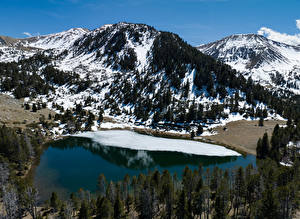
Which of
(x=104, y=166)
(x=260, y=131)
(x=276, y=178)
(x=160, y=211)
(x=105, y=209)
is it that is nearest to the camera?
(x=105, y=209)

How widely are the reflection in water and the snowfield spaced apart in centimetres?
476

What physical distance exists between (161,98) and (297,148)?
118447mm

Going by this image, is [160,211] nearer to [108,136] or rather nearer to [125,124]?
[108,136]

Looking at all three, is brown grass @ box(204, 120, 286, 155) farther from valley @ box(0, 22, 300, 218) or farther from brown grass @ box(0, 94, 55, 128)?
brown grass @ box(0, 94, 55, 128)

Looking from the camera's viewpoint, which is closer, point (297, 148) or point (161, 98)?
point (297, 148)

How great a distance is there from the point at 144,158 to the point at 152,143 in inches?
956

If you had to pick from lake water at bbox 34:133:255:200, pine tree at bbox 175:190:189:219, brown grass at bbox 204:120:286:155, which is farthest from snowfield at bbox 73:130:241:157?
pine tree at bbox 175:190:189:219

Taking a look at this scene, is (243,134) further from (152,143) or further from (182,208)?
(182,208)

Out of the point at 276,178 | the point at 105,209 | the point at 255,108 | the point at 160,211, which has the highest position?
the point at 255,108

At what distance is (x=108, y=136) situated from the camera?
138625 millimetres

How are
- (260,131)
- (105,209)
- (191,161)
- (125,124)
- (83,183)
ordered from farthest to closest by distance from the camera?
(125,124), (260,131), (191,161), (83,183), (105,209)

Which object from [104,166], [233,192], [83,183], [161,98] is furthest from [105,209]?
[161,98]

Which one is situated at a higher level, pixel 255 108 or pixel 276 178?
pixel 255 108

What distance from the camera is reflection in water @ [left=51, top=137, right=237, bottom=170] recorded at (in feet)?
309
